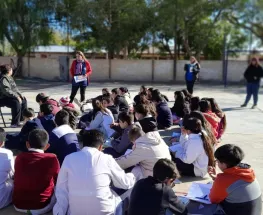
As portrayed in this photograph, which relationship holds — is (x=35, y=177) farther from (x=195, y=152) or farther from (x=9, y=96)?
(x=9, y=96)

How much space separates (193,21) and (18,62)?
37.6ft

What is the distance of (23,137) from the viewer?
6195mm

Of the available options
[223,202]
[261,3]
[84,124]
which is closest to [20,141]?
[84,124]

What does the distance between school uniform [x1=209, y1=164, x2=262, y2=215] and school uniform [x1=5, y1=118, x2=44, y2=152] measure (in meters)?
3.47

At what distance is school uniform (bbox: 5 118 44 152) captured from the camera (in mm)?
6215

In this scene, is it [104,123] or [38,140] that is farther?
[104,123]

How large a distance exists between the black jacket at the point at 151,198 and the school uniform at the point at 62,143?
1635 millimetres

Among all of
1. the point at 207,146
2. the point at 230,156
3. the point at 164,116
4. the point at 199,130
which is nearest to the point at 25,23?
the point at 164,116

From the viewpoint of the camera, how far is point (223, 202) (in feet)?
12.0

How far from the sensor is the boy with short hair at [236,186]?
11.6 ft

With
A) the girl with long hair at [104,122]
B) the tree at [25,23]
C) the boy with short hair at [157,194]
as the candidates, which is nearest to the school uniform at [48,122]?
the girl with long hair at [104,122]

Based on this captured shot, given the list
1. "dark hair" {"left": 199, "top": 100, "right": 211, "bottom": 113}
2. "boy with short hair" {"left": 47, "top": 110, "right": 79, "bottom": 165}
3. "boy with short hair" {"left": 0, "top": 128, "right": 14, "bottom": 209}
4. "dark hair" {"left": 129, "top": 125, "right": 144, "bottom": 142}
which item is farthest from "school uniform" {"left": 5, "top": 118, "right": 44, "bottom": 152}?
"dark hair" {"left": 199, "top": 100, "right": 211, "bottom": 113}

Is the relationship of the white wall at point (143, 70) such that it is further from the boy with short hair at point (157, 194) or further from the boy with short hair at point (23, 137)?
the boy with short hair at point (157, 194)

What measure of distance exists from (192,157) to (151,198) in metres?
1.92
